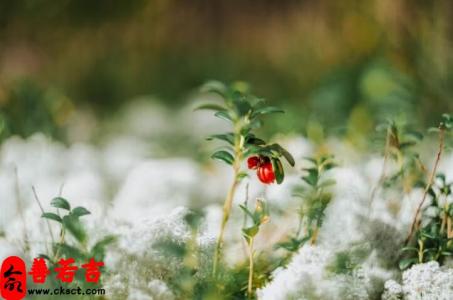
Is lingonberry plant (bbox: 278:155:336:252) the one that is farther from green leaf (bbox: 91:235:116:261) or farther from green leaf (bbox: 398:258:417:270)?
green leaf (bbox: 91:235:116:261)

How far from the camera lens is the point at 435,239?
1.11 meters

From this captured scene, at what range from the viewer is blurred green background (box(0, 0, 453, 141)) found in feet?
7.84

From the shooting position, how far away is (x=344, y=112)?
2693 millimetres

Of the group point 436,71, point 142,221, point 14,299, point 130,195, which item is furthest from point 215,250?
point 436,71

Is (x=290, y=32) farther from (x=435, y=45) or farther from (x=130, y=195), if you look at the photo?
(x=130, y=195)

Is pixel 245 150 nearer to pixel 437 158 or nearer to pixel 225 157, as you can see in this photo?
pixel 225 157

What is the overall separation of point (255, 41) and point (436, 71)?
6.49ft

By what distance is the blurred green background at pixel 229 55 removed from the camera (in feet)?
7.84

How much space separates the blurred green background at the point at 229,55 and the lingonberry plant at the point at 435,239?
0.96 m

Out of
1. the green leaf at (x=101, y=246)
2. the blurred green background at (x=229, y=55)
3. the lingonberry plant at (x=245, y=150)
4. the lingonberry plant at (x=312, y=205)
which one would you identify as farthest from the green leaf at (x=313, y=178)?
the blurred green background at (x=229, y=55)

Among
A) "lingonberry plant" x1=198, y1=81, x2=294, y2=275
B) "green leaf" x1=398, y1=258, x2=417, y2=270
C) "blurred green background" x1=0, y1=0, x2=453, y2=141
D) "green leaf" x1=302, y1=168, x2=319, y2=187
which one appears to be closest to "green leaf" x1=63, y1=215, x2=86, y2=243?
"lingonberry plant" x1=198, y1=81, x2=294, y2=275

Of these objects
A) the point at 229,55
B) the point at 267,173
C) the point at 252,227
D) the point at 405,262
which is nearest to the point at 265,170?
the point at 267,173

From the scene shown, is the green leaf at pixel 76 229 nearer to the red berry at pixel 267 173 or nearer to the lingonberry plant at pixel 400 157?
the red berry at pixel 267 173

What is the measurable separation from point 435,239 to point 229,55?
121 inches
